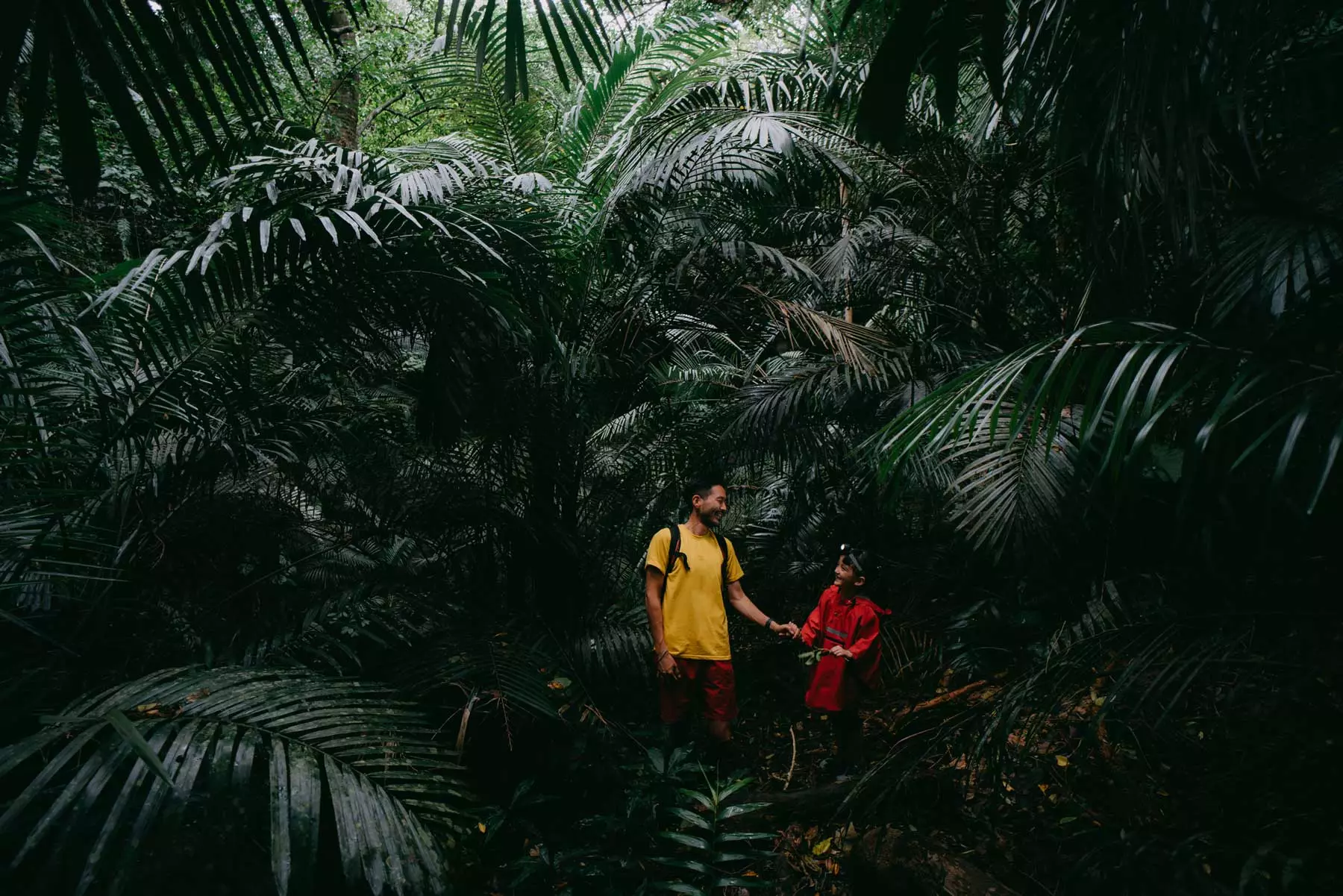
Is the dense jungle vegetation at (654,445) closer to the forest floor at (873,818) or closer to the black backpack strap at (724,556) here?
the forest floor at (873,818)

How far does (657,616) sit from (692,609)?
21 cm

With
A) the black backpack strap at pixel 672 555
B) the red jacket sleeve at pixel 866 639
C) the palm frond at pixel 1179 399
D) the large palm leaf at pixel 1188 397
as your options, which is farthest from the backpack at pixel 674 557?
the palm frond at pixel 1179 399

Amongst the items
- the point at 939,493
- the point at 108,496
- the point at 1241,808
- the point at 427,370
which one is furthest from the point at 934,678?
the point at 108,496

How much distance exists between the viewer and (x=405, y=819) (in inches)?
62.7

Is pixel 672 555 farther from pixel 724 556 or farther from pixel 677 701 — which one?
pixel 677 701

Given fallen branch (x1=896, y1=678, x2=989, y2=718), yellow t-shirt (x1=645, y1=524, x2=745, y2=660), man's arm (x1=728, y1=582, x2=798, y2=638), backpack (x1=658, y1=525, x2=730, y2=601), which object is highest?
backpack (x1=658, y1=525, x2=730, y2=601)

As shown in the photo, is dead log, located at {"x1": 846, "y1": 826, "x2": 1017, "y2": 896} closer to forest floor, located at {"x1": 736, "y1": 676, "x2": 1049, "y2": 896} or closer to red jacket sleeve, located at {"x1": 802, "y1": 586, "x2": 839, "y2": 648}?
forest floor, located at {"x1": 736, "y1": 676, "x2": 1049, "y2": 896}

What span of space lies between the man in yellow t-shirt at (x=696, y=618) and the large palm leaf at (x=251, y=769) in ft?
5.31

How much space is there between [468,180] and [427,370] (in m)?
0.91

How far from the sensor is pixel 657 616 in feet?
11.1

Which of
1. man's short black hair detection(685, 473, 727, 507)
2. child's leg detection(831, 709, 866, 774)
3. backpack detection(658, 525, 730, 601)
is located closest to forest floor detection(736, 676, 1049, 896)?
child's leg detection(831, 709, 866, 774)

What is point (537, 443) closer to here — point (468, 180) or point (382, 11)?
point (468, 180)

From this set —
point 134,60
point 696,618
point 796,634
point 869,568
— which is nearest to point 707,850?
point 696,618

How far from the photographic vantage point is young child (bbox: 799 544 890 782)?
3688 millimetres
